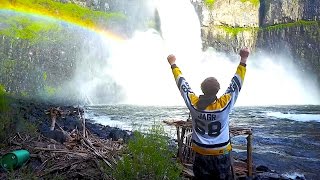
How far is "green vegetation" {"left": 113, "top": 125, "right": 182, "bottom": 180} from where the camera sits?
6.36 m

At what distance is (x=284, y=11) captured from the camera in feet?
320

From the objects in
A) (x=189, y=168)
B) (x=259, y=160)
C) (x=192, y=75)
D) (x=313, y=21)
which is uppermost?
(x=313, y=21)

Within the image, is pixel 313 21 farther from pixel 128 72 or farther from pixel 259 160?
pixel 259 160

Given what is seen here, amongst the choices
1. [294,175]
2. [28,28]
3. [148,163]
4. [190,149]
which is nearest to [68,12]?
[28,28]

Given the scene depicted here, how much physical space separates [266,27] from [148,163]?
9902 centimetres

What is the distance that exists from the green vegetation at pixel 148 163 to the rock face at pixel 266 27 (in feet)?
290

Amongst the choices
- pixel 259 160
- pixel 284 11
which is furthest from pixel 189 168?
pixel 284 11

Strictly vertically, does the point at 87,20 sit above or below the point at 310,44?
above

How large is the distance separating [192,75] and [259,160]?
229ft

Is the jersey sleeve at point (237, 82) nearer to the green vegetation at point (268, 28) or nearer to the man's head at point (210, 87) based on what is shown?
the man's head at point (210, 87)

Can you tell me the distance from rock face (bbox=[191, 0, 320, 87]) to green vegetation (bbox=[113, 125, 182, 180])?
8847 centimetres

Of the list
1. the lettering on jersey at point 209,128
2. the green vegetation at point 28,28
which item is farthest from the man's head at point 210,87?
the green vegetation at point 28,28

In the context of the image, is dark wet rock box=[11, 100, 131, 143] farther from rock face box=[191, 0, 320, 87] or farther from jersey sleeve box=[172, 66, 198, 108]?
rock face box=[191, 0, 320, 87]

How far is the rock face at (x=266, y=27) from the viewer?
88500 mm
